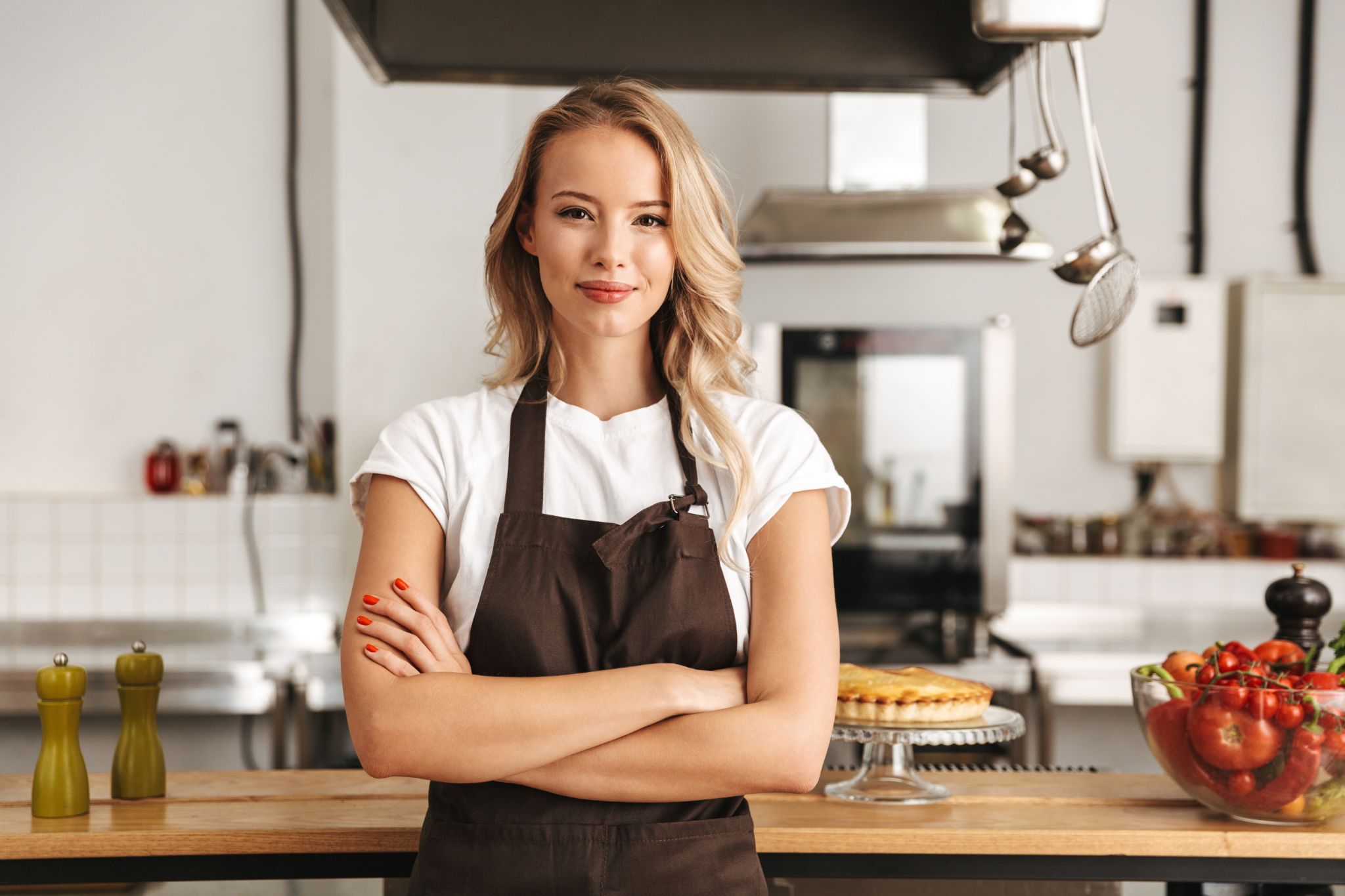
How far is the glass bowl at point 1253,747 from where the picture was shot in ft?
4.73

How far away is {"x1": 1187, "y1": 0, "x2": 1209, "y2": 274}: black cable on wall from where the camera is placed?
4.46 metres

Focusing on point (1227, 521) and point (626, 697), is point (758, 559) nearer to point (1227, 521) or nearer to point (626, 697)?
point (626, 697)

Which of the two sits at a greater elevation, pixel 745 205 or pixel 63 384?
pixel 745 205

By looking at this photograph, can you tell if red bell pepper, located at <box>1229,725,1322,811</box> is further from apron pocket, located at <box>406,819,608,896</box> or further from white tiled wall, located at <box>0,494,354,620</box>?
white tiled wall, located at <box>0,494,354,620</box>

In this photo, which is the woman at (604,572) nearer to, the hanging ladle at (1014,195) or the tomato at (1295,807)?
the tomato at (1295,807)

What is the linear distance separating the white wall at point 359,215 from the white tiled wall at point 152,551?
0.70ft

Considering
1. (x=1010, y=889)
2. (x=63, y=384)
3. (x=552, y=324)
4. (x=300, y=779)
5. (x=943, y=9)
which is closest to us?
(x=552, y=324)

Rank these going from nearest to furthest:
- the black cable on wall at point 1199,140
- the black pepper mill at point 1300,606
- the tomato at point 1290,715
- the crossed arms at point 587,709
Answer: the crossed arms at point 587,709
the tomato at point 1290,715
the black pepper mill at point 1300,606
the black cable on wall at point 1199,140

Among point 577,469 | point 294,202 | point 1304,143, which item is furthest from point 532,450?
point 1304,143

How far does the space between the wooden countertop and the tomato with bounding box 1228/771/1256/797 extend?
58 millimetres

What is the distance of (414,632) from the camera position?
49.8 inches

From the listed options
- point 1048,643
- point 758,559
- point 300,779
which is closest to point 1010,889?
point 758,559

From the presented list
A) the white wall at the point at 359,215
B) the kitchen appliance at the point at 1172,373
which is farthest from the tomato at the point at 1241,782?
the kitchen appliance at the point at 1172,373

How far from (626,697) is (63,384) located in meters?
3.64
